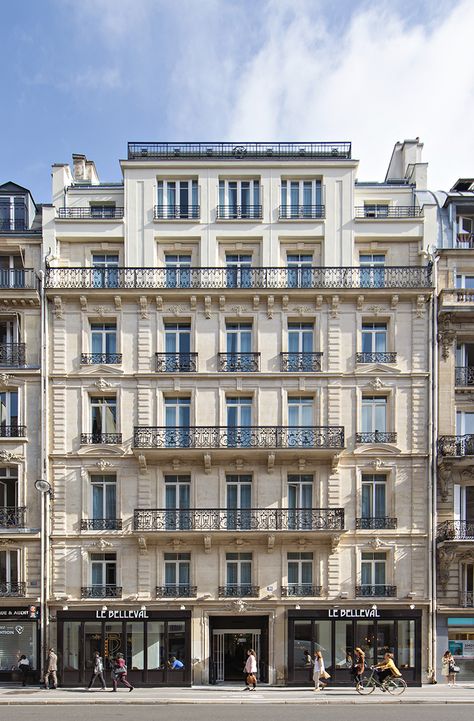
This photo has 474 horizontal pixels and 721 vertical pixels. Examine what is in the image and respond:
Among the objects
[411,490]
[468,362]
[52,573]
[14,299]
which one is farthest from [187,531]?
[468,362]

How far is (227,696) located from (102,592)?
627 cm

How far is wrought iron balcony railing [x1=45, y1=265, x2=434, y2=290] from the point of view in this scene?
3009 centimetres

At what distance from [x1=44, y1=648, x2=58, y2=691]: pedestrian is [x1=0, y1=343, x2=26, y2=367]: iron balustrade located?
1100cm

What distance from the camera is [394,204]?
3158 centimetres

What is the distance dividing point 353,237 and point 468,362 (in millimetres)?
6941

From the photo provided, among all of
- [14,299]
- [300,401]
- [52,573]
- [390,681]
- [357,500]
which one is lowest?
[390,681]

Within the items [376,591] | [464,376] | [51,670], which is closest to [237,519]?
[376,591]

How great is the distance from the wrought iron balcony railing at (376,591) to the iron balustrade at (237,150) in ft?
56.4

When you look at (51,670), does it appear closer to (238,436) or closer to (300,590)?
(300,590)

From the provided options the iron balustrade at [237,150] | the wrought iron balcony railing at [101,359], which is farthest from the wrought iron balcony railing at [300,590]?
the iron balustrade at [237,150]

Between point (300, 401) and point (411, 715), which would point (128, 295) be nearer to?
point (300, 401)

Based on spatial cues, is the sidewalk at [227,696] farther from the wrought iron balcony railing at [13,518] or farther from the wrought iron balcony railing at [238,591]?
the wrought iron balcony railing at [13,518]

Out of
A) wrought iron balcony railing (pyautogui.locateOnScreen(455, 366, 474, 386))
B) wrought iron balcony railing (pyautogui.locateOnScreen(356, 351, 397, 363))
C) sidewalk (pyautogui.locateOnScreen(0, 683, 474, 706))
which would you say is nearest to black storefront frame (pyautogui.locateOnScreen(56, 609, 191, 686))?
sidewalk (pyautogui.locateOnScreen(0, 683, 474, 706))

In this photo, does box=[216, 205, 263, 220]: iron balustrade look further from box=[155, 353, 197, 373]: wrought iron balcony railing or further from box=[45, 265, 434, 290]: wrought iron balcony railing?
box=[155, 353, 197, 373]: wrought iron balcony railing
